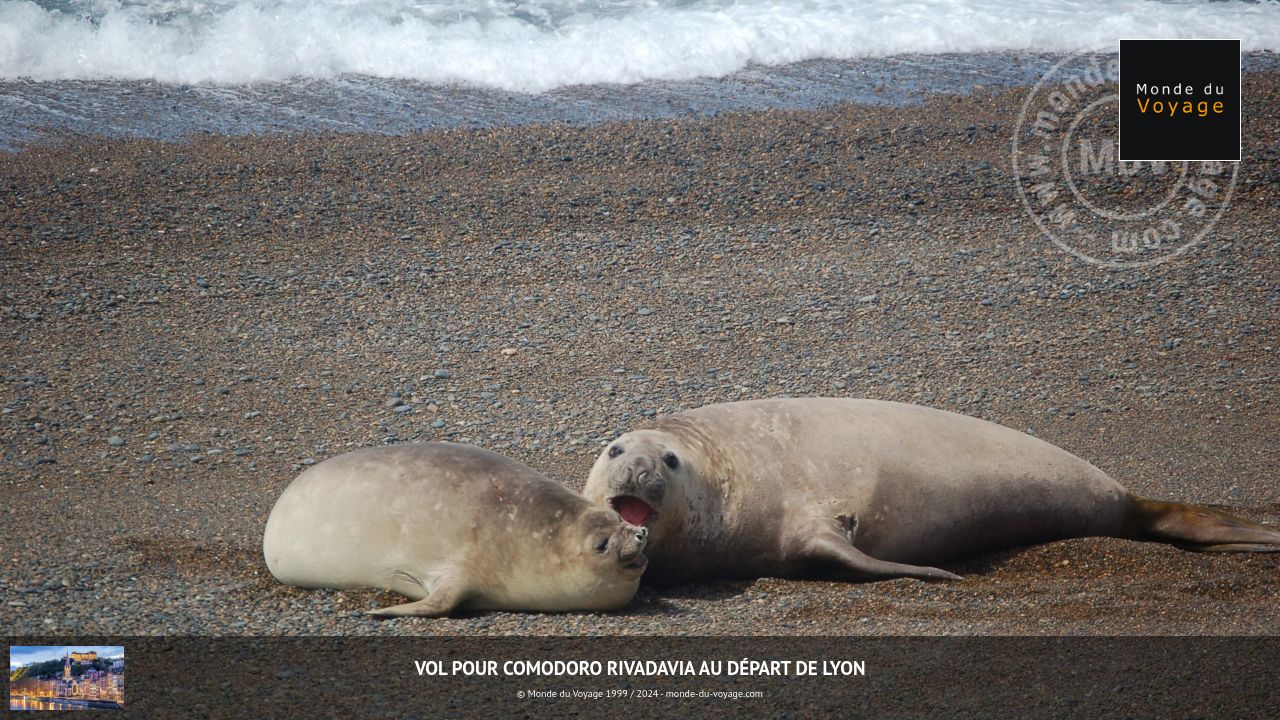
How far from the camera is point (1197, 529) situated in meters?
4.82

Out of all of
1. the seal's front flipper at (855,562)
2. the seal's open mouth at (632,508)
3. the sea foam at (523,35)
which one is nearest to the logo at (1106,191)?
the sea foam at (523,35)

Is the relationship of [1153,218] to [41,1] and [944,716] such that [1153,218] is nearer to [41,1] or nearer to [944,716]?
[944,716]

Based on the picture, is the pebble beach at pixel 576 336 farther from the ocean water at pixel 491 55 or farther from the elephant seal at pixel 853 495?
the ocean water at pixel 491 55

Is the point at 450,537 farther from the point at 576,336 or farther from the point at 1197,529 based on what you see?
the point at 576,336

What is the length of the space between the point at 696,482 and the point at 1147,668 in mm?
1620

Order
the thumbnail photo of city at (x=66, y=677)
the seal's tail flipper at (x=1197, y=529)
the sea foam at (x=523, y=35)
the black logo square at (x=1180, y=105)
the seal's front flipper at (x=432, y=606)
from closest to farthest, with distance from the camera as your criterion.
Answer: the thumbnail photo of city at (x=66, y=677) < the seal's front flipper at (x=432, y=606) < the seal's tail flipper at (x=1197, y=529) < the black logo square at (x=1180, y=105) < the sea foam at (x=523, y=35)

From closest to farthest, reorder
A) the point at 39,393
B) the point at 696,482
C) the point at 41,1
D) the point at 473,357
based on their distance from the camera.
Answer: the point at 696,482 < the point at 39,393 < the point at 473,357 < the point at 41,1

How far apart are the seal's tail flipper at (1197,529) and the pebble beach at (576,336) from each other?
0.21 meters

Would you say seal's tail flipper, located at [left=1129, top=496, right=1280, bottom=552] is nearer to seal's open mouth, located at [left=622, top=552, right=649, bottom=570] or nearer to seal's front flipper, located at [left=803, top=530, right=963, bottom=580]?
seal's front flipper, located at [left=803, top=530, right=963, bottom=580]

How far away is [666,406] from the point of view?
6.31 m

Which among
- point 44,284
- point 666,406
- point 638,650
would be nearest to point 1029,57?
point 666,406

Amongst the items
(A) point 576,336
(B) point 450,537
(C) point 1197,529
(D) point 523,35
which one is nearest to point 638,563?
(B) point 450,537

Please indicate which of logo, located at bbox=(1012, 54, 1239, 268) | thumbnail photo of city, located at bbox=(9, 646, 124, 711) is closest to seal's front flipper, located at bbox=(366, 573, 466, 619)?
thumbnail photo of city, located at bbox=(9, 646, 124, 711)

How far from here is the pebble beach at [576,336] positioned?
4.27m
